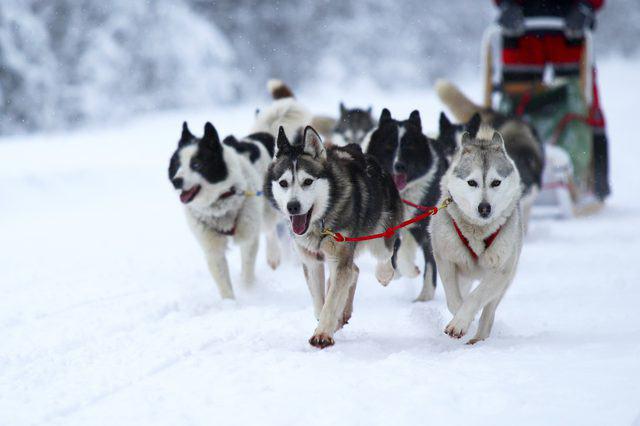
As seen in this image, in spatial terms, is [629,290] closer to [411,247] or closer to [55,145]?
[411,247]

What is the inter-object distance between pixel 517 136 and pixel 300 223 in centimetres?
288

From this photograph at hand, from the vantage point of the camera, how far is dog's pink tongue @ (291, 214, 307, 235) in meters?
2.59

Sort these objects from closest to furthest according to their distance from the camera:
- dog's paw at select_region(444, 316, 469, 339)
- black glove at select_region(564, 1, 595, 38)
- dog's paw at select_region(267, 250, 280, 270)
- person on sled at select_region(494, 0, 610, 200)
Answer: dog's paw at select_region(444, 316, 469, 339), dog's paw at select_region(267, 250, 280, 270), black glove at select_region(564, 1, 595, 38), person on sled at select_region(494, 0, 610, 200)

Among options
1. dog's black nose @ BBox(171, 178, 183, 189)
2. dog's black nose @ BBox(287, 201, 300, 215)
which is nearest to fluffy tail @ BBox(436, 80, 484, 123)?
dog's black nose @ BBox(171, 178, 183, 189)

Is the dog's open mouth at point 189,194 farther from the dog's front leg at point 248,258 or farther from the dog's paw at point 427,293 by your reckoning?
the dog's paw at point 427,293

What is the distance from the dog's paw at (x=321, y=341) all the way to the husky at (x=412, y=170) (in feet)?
3.46

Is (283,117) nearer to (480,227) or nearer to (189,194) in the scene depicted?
(189,194)

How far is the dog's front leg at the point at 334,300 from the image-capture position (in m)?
2.51

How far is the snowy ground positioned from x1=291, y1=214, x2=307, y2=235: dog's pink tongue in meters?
0.41

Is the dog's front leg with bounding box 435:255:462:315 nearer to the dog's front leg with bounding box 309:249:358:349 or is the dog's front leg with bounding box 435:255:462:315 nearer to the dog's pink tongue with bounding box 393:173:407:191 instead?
the dog's front leg with bounding box 309:249:358:349

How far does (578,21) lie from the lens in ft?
20.4

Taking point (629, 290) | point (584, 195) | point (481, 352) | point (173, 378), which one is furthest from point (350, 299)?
point (584, 195)

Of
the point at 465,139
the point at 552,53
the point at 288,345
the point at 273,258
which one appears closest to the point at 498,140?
the point at 465,139

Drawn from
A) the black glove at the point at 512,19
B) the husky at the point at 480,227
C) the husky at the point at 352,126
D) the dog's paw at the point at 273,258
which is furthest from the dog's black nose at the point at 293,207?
the black glove at the point at 512,19
